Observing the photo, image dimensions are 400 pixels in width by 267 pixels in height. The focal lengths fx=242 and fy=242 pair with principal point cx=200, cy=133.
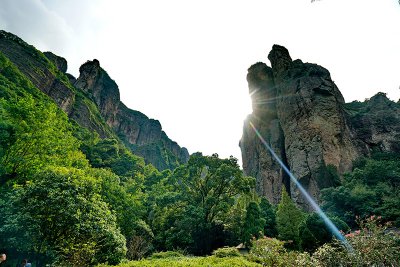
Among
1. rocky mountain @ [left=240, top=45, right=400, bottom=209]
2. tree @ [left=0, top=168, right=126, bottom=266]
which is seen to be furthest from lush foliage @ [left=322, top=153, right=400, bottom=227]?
tree @ [left=0, top=168, right=126, bottom=266]

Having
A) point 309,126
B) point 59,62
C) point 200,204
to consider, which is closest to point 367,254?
point 200,204

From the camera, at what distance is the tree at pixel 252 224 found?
21994mm

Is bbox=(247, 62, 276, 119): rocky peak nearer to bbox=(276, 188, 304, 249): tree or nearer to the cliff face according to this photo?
bbox=(276, 188, 304, 249): tree

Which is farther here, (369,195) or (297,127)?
(297,127)

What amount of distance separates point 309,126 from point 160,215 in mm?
26607

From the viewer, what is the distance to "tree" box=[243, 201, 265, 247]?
72.2 ft

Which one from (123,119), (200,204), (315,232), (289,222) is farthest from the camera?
(123,119)

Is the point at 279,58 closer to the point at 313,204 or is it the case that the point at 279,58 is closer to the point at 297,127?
the point at 297,127

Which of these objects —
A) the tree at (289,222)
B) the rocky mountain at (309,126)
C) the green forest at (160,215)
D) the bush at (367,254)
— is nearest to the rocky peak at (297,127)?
the rocky mountain at (309,126)

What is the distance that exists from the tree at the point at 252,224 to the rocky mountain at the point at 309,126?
15478 millimetres

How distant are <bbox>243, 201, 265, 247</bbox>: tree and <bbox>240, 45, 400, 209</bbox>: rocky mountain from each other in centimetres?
1548

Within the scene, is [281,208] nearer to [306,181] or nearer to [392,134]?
[306,181]

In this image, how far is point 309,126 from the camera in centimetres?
3831

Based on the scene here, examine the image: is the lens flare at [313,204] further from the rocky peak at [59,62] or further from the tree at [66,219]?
the rocky peak at [59,62]
